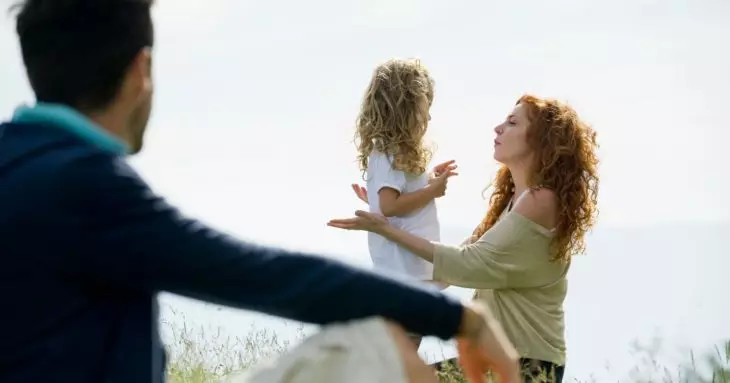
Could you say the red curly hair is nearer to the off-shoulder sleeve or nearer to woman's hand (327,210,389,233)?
the off-shoulder sleeve

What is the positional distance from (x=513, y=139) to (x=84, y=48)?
339 centimetres

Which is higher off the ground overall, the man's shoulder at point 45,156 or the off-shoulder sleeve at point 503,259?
the man's shoulder at point 45,156

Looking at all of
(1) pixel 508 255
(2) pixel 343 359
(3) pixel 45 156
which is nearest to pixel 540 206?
(1) pixel 508 255

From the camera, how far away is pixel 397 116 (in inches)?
236

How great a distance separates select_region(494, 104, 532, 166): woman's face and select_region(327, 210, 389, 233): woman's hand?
64cm

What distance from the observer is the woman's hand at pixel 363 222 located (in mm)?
5242

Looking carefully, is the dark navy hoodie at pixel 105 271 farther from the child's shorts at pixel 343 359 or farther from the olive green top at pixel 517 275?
the olive green top at pixel 517 275

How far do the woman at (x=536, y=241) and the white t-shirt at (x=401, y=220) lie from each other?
0.67 m

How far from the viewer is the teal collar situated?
1988 millimetres

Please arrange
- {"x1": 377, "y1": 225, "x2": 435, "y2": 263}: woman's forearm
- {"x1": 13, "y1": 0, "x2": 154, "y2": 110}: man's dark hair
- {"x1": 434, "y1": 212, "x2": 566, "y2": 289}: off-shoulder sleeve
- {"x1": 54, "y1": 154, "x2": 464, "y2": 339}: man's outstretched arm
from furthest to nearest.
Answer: {"x1": 377, "y1": 225, "x2": 435, "y2": 263}: woman's forearm
{"x1": 434, "y1": 212, "x2": 566, "y2": 289}: off-shoulder sleeve
{"x1": 13, "y1": 0, "x2": 154, "y2": 110}: man's dark hair
{"x1": 54, "y1": 154, "x2": 464, "y2": 339}: man's outstretched arm

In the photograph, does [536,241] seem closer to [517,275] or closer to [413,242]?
[517,275]

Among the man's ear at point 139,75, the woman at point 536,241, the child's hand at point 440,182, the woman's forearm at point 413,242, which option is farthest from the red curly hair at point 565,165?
the man's ear at point 139,75

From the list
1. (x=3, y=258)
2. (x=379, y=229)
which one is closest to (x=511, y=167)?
(x=379, y=229)

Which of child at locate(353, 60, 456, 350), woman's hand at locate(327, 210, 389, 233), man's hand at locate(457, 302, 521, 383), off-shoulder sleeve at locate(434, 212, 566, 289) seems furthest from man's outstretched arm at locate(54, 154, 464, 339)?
child at locate(353, 60, 456, 350)
